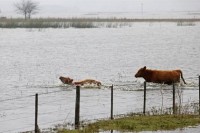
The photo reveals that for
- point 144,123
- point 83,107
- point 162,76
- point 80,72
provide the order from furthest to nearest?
point 80,72 → point 162,76 → point 83,107 → point 144,123

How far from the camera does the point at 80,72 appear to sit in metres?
38.6

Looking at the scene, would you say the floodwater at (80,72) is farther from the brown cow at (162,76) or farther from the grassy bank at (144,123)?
the grassy bank at (144,123)

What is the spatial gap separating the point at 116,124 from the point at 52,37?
211ft

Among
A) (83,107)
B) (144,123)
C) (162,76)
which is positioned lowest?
(83,107)

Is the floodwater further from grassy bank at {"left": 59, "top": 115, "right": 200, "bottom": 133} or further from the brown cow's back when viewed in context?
grassy bank at {"left": 59, "top": 115, "right": 200, "bottom": 133}

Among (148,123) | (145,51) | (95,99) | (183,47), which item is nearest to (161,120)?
(148,123)

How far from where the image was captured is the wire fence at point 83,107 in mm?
18531

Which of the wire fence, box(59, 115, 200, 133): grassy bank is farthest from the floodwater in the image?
box(59, 115, 200, 133): grassy bank

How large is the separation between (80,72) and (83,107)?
16380 millimetres

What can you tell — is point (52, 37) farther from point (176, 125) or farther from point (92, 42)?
point (176, 125)

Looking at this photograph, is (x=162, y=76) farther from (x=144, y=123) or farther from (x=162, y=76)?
(x=144, y=123)

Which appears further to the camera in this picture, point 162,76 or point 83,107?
point 162,76

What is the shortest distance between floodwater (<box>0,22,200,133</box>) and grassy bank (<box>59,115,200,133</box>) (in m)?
2.42

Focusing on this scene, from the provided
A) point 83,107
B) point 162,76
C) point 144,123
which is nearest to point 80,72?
point 162,76
